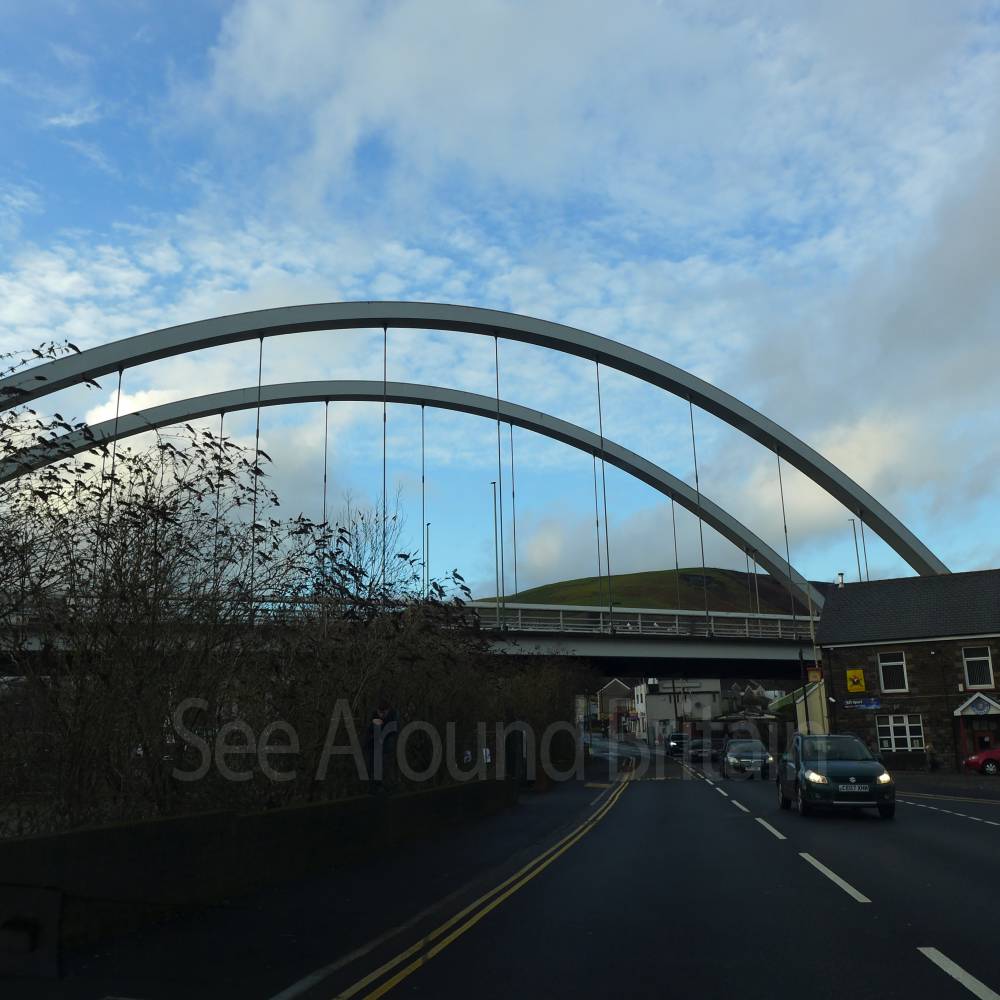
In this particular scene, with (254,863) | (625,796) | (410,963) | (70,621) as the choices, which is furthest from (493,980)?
(625,796)

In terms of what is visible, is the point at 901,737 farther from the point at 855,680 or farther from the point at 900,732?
the point at 855,680

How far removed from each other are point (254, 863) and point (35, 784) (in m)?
2.53

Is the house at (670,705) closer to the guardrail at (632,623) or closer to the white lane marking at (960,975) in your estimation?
the guardrail at (632,623)

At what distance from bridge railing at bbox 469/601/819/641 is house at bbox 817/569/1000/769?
2839 millimetres

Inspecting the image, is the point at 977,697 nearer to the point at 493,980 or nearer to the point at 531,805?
the point at 531,805

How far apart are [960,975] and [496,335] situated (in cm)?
4196

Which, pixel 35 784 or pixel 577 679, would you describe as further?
pixel 577 679

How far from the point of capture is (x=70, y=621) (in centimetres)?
937

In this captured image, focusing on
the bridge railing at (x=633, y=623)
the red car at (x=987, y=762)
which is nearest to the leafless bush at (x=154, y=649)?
the bridge railing at (x=633, y=623)

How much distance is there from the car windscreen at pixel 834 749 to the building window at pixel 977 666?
32.5 metres

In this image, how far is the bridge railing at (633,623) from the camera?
160 feet

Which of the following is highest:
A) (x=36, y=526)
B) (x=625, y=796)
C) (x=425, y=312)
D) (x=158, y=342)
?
(x=425, y=312)

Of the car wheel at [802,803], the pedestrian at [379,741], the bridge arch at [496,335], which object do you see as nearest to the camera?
Result: the pedestrian at [379,741]

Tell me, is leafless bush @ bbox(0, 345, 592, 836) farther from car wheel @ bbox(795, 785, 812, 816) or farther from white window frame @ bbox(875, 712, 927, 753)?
white window frame @ bbox(875, 712, 927, 753)
